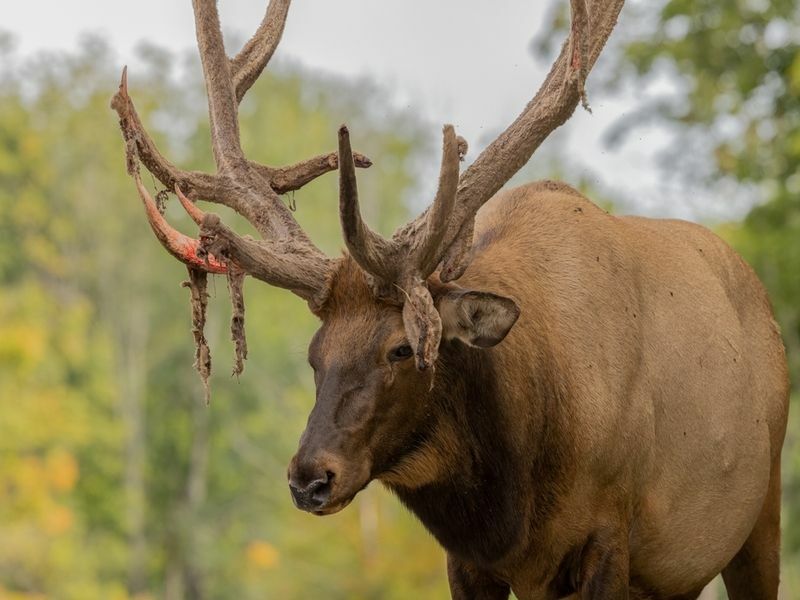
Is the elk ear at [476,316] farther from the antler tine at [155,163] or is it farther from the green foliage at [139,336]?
the green foliage at [139,336]

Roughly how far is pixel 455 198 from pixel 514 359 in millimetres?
918

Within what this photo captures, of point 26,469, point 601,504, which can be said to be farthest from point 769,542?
point 26,469

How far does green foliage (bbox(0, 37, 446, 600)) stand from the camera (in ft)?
179

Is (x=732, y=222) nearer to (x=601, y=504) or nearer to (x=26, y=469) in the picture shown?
(x=601, y=504)

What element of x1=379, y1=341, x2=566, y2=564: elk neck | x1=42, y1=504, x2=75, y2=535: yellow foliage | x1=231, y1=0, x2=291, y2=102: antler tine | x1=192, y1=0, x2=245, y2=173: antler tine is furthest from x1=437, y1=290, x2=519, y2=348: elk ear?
x1=42, y1=504, x2=75, y2=535: yellow foliage

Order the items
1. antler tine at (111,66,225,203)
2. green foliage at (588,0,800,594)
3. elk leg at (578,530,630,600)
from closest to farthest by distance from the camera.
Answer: elk leg at (578,530,630,600)
antler tine at (111,66,225,203)
green foliage at (588,0,800,594)

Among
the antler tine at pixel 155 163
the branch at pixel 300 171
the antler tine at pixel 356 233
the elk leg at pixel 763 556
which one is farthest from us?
the elk leg at pixel 763 556

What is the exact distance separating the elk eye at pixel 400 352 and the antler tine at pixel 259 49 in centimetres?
198

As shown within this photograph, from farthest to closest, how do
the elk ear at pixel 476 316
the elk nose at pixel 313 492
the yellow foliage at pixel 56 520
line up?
the yellow foliage at pixel 56 520, the elk ear at pixel 476 316, the elk nose at pixel 313 492

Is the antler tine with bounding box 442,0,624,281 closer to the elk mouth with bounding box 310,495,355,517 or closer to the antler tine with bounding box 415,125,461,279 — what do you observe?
the antler tine with bounding box 415,125,461,279

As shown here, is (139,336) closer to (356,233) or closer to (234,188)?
(234,188)

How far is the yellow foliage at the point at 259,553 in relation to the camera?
53.3m

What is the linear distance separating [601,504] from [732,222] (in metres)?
16.5

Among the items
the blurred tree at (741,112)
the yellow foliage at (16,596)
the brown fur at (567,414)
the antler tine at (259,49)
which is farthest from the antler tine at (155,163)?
the yellow foliage at (16,596)
